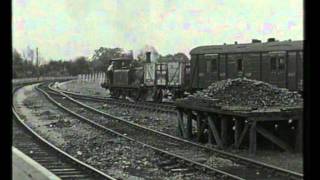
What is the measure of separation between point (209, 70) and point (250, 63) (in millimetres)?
2831

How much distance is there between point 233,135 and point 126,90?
18855 millimetres

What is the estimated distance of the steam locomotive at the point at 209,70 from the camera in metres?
18.3

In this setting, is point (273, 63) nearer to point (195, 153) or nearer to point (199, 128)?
point (199, 128)

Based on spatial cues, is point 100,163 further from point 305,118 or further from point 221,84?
point 305,118

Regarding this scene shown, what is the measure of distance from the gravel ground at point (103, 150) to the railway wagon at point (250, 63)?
7.27 meters

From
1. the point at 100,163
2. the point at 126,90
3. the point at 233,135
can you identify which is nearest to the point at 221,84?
the point at 233,135

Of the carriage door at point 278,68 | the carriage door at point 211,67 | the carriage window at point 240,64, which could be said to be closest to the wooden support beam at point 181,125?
the carriage door at point 278,68

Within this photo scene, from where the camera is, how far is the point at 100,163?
9.69m

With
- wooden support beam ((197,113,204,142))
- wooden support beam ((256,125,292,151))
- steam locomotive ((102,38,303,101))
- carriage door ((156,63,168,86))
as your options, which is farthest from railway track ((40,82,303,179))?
carriage door ((156,63,168,86))

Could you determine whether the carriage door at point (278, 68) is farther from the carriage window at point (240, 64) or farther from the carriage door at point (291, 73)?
the carriage window at point (240, 64)

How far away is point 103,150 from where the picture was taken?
37.2ft

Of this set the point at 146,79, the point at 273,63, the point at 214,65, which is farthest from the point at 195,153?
the point at 146,79

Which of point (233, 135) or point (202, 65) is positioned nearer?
point (233, 135)

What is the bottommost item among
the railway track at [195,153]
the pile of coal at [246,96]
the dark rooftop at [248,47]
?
the railway track at [195,153]
